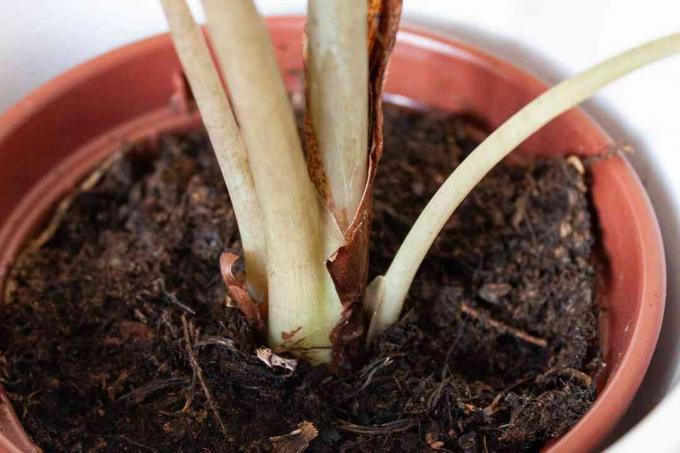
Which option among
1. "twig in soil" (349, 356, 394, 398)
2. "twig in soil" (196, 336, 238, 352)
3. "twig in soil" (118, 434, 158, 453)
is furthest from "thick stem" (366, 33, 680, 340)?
"twig in soil" (118, 434, 158, 453)

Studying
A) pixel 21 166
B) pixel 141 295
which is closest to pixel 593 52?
pixel 141 295

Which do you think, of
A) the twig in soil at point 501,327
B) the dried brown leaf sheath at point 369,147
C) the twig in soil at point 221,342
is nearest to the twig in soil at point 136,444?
the twig in soil at point 221,342

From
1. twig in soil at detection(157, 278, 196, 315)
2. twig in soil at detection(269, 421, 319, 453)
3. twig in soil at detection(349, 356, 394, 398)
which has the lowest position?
twig in soil at detection(269, 421, 319, 453)

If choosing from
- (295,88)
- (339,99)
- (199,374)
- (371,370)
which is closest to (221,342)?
(199,374)

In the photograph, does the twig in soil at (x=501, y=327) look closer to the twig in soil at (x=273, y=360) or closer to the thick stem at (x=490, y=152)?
the thick stem at (x=490, y=152)

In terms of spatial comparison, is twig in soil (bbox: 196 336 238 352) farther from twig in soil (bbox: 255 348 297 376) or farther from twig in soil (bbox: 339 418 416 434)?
twig in soil (bbox: 339 418 416 434)
